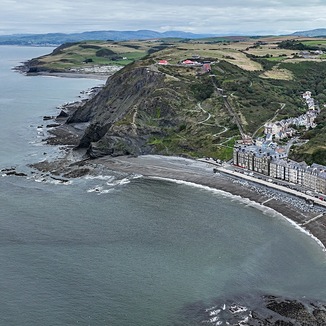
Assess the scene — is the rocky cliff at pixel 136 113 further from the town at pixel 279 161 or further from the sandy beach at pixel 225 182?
the town at pixel 279 161

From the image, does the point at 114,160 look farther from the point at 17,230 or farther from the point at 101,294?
the point at 101,294

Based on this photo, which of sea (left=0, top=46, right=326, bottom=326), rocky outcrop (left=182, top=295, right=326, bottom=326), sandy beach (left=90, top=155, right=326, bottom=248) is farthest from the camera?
sandy beach (left=90, top=155, right=326, bottom=248)

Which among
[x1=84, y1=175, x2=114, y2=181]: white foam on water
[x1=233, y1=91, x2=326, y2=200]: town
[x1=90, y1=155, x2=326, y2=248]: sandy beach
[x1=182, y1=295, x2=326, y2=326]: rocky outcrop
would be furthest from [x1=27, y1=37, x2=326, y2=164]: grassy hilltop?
[x1=182, y1=295, x2=326, y2=326]: rocky outcrop

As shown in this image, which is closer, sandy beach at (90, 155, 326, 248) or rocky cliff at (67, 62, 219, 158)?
sandy beach at (90, 155, 326, 248)

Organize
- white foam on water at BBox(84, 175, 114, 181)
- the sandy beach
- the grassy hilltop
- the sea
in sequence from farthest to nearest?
1. the grassy hilltop
2. white foam on water at BBox(84, 175, 114, 181)
3. the sandy beach
4. the sea

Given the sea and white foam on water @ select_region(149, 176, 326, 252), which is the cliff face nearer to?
the sea

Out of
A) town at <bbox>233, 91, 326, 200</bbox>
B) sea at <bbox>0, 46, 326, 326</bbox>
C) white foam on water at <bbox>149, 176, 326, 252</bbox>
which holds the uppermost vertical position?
town at <bbox>233, 91, 326, 200</bbox>

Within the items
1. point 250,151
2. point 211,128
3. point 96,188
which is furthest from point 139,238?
point 211,128
